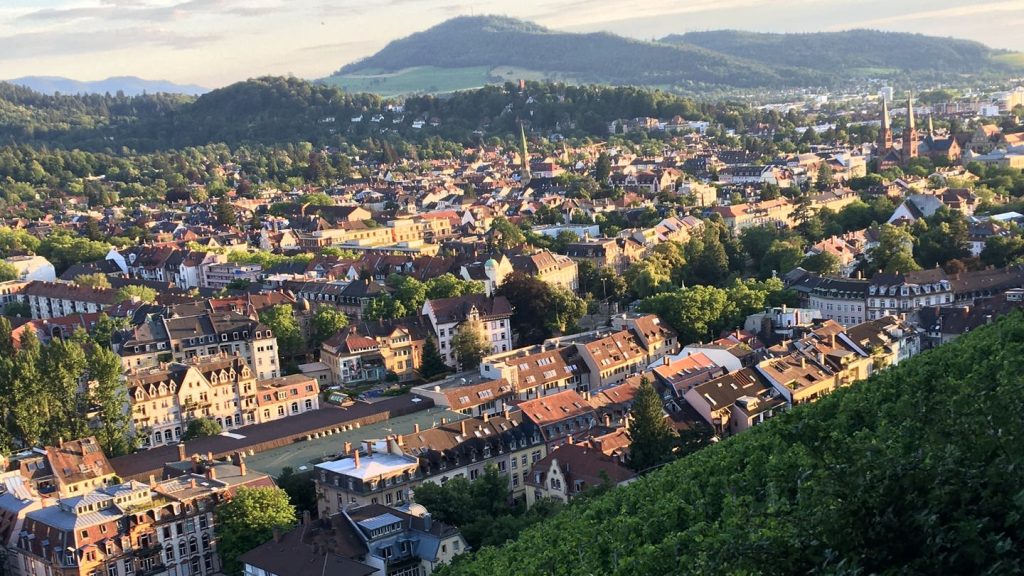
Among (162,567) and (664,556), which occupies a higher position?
(664,556)

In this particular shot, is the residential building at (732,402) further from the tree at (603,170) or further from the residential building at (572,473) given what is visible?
the tree at (603,170)

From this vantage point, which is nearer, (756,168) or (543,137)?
(756,168)

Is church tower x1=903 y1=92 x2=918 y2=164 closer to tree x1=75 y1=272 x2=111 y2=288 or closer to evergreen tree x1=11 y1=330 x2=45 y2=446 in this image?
tree x1=75 y1=272 x2=111 y2=288

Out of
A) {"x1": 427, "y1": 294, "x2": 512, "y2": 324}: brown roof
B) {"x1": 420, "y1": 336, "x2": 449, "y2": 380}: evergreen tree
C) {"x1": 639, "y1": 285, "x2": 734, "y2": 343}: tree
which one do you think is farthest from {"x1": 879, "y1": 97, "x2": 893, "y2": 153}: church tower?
{"x1": 420, "y1": 336, "x2": 449, "y2": 380}: evergreen tree

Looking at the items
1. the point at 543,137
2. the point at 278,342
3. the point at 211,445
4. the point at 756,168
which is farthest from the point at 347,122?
the point at 211,445

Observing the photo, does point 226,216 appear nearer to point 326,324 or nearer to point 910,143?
point 326,324

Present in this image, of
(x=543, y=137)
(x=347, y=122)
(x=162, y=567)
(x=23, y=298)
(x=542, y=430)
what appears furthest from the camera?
(x=347, y=122)

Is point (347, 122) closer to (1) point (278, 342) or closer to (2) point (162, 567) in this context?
(1) point (278, 342)

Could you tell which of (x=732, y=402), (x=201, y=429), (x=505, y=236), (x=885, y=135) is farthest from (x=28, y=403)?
(x=885, y=135)
